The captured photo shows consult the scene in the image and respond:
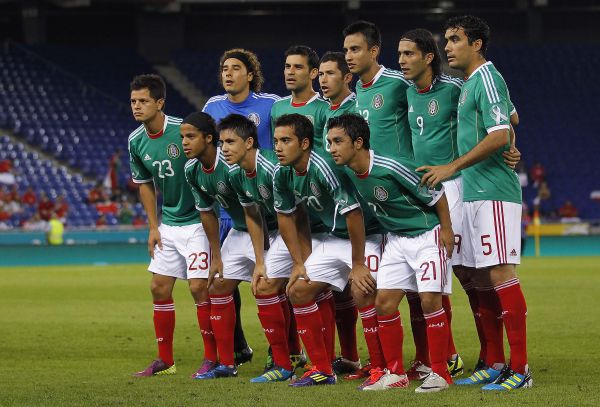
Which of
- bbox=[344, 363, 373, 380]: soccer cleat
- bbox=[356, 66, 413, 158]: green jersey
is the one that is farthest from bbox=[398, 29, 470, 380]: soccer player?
bbox=[344, 363, 373, 380]: soccer cleat

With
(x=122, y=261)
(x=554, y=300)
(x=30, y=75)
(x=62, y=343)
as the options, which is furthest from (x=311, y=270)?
(x=30, y=75)

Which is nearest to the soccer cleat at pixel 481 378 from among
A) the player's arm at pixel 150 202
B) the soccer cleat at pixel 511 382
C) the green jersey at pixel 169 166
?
→ the soccer cleat at pixel 511 382

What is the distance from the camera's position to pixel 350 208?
7094 millimetres

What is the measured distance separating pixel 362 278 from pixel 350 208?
477 mm

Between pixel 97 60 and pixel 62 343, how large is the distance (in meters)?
26.3

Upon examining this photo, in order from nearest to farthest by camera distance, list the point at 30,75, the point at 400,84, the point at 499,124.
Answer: the point at 499,124
the point at 400,84
the point at 30,75

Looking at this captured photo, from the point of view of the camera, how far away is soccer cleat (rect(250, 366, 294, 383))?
25.1ft

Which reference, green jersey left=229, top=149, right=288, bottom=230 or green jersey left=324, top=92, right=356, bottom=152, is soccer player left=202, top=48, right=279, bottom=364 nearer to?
green jersey left=324, top=92, right=356, bottom=152

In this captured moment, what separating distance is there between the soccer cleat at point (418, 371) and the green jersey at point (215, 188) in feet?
5.20

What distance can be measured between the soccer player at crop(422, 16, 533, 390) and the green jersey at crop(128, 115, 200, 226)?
7.19 feet

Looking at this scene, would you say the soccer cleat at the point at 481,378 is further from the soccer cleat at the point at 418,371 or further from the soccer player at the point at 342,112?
the soccer player at the point at 342,112

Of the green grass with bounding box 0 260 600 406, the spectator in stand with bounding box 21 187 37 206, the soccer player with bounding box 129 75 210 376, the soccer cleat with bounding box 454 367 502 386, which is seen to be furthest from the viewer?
the spectator in stand with bounding box 21 187 37 206

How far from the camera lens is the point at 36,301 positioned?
50.6ft

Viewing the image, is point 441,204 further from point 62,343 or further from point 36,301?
point 36,301
